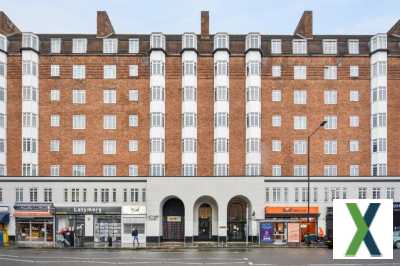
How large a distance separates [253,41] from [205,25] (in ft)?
21.8

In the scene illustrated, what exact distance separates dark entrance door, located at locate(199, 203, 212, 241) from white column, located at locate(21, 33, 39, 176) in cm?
1933

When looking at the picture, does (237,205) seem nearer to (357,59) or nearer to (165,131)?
(165,131)

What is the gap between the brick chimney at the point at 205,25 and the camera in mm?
57688

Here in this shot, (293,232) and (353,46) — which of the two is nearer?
(293,232)

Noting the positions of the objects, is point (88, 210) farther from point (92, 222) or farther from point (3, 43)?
point (3, 43)

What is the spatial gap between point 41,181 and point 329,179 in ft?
106

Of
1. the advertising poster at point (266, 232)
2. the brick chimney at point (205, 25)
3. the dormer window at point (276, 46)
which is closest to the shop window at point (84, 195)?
the advertising poster at point (266, 232)

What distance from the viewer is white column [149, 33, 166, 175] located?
178 ft

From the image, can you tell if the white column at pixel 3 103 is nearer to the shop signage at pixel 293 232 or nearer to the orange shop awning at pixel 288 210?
the orange shop awning at pixel 288 210

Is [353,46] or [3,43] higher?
[353,46]

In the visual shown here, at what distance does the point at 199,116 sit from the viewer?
2170 inches

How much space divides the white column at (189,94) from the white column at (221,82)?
2411 millimetres

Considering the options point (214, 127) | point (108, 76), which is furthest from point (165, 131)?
point (108, 76)

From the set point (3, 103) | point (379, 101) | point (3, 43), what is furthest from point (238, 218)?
point (3, 43)
